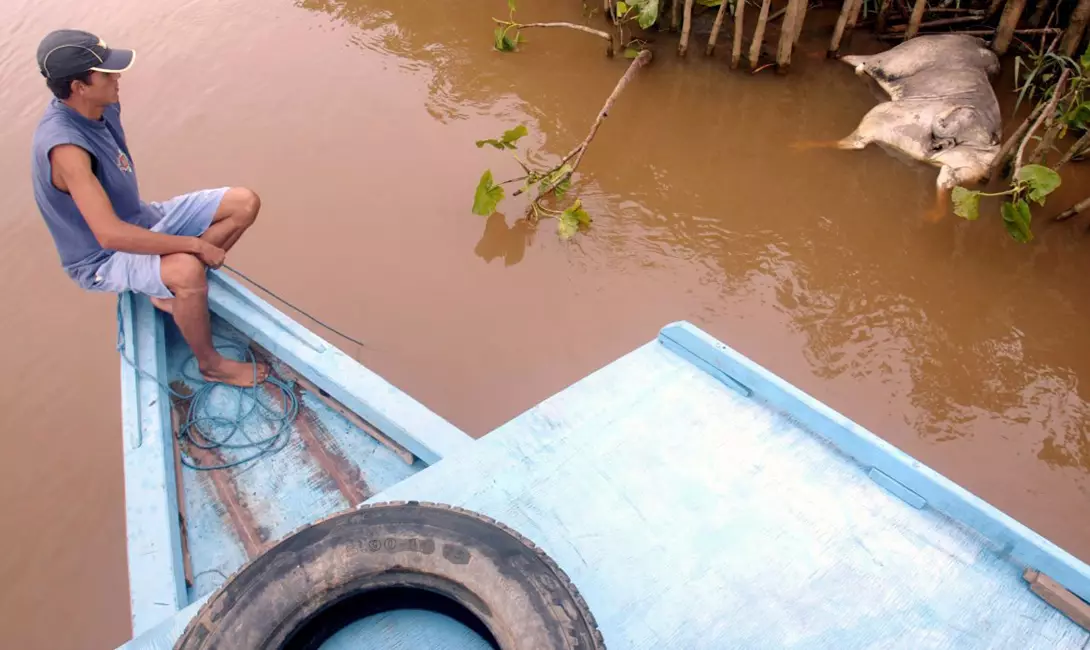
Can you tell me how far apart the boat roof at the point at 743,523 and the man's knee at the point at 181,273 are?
1.53 metres

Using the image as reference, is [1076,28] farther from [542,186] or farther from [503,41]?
[503,41]

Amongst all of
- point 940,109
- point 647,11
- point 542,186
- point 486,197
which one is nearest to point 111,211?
A: point 486,197

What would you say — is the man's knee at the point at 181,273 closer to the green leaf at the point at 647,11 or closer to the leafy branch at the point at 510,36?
Result: the leafy branch at the point at 510,36

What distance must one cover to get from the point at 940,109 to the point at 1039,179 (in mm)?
1207

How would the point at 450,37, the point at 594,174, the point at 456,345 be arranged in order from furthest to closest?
the point at 450,37
the point at 594,174
the point at 456,345

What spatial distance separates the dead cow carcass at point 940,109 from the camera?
15.9ft

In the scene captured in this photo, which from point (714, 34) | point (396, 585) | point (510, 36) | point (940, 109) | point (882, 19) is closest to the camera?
point (396, 585)

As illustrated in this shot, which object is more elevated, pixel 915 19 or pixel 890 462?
pixel 915 19

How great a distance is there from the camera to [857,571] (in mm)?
1987

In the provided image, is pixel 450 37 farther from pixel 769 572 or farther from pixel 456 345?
pixel 769 572

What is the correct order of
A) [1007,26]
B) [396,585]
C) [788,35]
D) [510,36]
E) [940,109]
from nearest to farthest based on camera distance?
[396,585] → [940,109] → [1007,26] → [788,35] → [510,36]

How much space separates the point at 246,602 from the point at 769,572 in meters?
1.40

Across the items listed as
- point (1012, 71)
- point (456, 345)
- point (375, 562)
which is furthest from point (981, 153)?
point (375, 562)

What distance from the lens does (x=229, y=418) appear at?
3.13m
